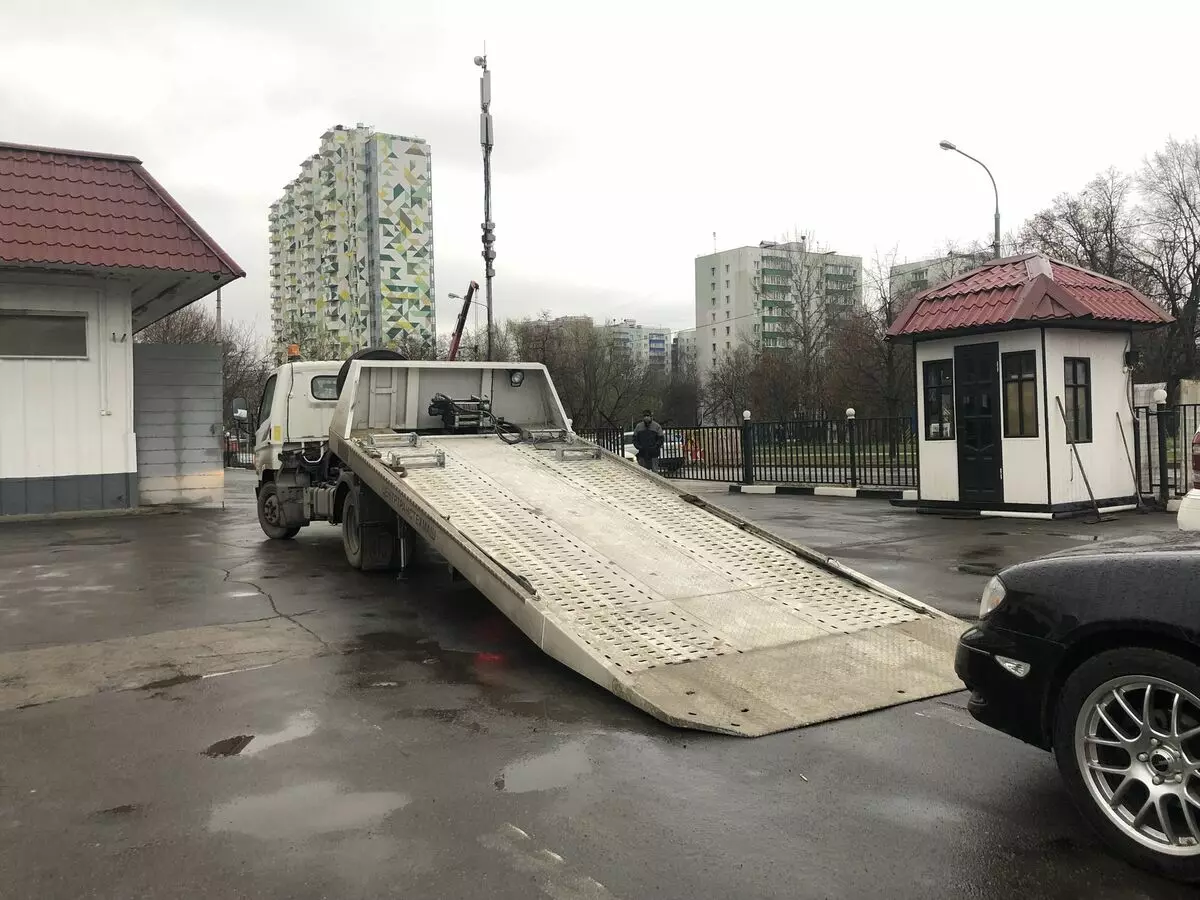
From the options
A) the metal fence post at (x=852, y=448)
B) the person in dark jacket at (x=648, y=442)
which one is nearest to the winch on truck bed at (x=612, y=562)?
the metal fence post at (x=852, y=448)

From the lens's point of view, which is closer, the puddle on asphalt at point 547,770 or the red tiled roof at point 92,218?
the puddle on asphalt at point 547,770

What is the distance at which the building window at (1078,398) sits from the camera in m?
13.0

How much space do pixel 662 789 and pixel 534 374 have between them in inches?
278

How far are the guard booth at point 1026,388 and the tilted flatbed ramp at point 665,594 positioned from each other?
24.3 feet

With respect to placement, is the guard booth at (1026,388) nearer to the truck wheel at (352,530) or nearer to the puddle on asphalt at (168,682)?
the truck wheel at (352,530)

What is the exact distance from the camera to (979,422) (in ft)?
44.9

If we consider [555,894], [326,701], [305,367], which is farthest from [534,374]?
[555,894]

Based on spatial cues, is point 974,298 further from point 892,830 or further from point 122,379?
point 122,379

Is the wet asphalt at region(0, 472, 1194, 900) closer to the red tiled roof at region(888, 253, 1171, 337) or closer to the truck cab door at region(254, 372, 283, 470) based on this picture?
the truck cab door at region(254, 372, 283, 470)

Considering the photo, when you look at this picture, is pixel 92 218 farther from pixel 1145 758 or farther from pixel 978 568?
pixel 1145 758

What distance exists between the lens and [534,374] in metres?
10.4

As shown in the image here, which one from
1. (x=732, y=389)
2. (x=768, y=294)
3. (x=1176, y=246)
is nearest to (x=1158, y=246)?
(x=1176, y=246)

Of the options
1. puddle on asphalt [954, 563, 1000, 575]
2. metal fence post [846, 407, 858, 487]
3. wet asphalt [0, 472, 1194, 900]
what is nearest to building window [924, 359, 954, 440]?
metal fence post [846, 407, 858, 487]

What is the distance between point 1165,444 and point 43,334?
18.7m
